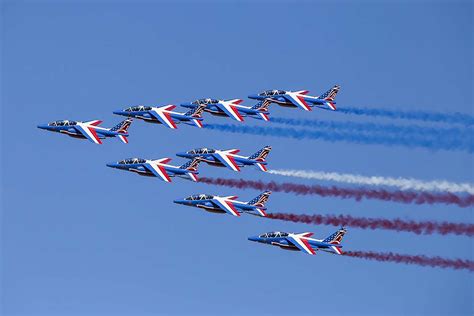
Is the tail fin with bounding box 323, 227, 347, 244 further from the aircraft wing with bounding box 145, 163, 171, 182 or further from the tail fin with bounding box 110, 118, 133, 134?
the tail fin with bounding box 110, 118, 133, 134

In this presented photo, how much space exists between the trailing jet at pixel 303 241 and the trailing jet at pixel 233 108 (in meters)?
14.4

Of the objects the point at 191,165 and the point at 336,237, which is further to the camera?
the point at 191,165

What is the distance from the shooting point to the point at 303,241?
413ft

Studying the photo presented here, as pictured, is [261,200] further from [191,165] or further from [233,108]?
[233,108]

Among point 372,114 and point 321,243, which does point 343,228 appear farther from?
point 372,114

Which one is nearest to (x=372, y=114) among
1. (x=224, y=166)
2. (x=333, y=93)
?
(x=333, y=93)

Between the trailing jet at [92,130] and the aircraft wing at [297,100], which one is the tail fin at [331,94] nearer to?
the aircraft wing at [297,100]

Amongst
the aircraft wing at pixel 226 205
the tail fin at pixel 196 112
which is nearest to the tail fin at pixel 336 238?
the aircraft wing at pixel 226 205

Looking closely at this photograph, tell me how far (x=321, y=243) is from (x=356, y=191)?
6.59 meters

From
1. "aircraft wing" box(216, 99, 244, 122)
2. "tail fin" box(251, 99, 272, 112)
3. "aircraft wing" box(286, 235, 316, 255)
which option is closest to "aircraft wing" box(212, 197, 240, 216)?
"aircraft wing" box(286, 235, 316, 255)

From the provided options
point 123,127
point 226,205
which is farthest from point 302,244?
point 123,127

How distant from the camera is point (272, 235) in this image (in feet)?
417

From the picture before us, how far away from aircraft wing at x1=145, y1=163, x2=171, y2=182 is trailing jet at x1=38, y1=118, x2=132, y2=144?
3.67 metres

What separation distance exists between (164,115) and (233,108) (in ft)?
25.2
